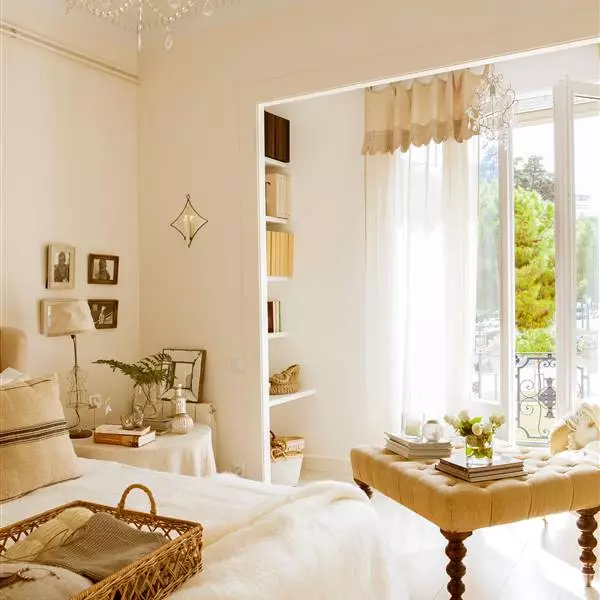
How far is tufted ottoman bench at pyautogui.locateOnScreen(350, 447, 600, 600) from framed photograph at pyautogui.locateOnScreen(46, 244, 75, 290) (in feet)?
6.55

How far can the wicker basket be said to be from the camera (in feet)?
13.9

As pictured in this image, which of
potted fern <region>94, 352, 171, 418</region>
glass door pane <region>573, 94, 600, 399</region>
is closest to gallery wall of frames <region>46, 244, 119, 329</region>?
potted fern <region>94, 352, 171, 418</region>

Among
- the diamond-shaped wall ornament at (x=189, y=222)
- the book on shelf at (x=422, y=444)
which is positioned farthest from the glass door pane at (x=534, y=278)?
the diamond-shaped wall ornament at (x=189, y=222)

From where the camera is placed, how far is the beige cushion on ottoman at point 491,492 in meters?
2.49

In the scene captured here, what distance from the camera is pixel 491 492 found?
2525mm

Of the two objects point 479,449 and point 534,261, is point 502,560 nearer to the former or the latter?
point 479,449

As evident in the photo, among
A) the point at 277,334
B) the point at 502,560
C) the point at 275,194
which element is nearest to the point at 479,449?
the point at 502,560

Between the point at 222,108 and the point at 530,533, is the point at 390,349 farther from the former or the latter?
the point at 222,108

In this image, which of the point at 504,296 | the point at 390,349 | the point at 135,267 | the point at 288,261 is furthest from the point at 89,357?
the point at 504,296

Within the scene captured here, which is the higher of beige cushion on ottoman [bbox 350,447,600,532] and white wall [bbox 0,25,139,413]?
white wall [bbox 0,25,139,413]

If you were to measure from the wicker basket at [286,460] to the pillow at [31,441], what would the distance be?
1.79 m

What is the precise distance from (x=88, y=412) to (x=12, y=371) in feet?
2.71

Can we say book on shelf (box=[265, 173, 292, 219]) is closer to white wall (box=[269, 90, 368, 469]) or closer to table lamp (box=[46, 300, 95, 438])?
white wall (box=[269, 90, 368, 469])

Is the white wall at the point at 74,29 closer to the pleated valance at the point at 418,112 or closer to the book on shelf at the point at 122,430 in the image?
the pleated valance at the point at 418,112
